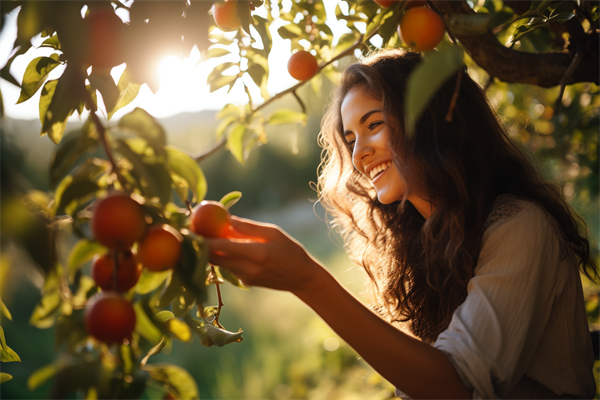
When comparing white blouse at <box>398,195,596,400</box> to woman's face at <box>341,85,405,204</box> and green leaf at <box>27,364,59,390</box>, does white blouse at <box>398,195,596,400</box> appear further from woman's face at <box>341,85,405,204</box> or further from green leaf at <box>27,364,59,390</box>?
green leaf at <box>27,364,59,390</box>

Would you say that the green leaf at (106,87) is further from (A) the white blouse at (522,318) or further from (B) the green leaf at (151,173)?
(A) the white blouse at (522,318)

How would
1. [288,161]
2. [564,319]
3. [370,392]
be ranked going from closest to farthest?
[564,319]
[370,392]
[288,161]

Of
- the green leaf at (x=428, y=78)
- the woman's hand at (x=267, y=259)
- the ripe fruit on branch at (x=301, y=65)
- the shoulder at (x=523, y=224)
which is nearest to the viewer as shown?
the green leaf at (x=428, y=78)

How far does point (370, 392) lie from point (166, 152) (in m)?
1.98

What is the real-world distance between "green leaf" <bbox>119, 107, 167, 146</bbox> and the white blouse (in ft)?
1.62

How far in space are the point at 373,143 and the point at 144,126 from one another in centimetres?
63

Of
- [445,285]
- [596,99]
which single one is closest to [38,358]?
[445,285]

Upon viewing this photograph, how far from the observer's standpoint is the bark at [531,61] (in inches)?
33.4

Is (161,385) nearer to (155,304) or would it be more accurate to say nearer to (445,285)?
(155,304)

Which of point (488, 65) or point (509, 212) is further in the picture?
point (488, 65)

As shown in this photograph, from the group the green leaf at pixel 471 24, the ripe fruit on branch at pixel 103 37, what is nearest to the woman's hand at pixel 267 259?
the ripe fruit on branch at pixel 103 37

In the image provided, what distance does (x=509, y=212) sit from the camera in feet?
2.45

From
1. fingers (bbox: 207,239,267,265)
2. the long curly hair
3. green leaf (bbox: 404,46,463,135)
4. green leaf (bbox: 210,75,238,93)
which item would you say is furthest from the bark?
fingers (bbox: 207,239,267,265)

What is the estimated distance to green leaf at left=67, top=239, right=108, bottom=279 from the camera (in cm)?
40
